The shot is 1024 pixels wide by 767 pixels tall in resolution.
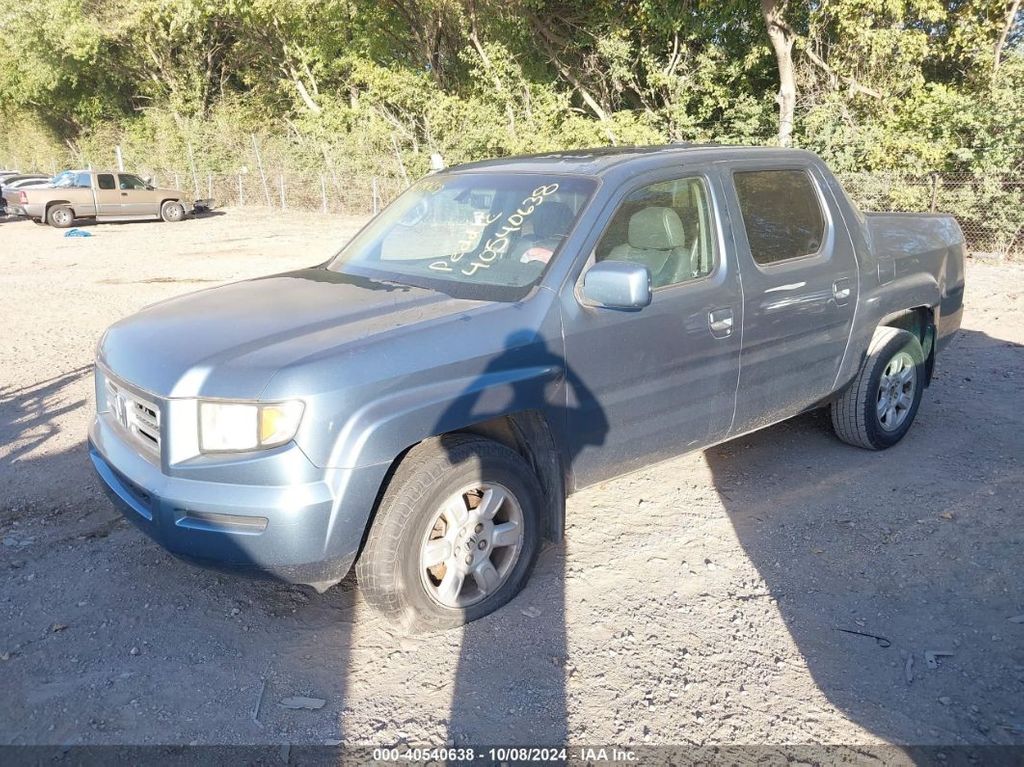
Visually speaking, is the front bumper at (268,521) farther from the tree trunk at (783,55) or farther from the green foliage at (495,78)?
the tree trunk at (783,55)

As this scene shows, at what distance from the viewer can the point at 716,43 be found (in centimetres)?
1878

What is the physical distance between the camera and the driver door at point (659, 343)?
354cm

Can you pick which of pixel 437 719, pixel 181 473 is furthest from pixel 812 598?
pixel 181 473

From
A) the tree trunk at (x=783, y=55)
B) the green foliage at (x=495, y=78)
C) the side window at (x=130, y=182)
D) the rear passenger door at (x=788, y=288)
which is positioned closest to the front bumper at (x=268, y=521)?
the rear passenger door at (x=788, y=288)

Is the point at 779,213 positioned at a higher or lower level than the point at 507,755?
higher

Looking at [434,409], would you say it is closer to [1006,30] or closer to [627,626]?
[627,626]

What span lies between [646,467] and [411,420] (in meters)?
1.45

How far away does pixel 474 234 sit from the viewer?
3.99 m

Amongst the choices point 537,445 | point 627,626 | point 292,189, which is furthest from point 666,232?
point 292,189

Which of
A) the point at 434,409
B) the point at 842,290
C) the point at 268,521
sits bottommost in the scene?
the point at 268,521

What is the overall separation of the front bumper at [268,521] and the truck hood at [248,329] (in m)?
0.35

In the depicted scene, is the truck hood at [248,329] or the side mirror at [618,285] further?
the side mirror at [618,285]

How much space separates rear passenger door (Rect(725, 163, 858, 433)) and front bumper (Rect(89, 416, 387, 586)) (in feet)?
7.14

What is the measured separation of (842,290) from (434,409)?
2724 millimetres
